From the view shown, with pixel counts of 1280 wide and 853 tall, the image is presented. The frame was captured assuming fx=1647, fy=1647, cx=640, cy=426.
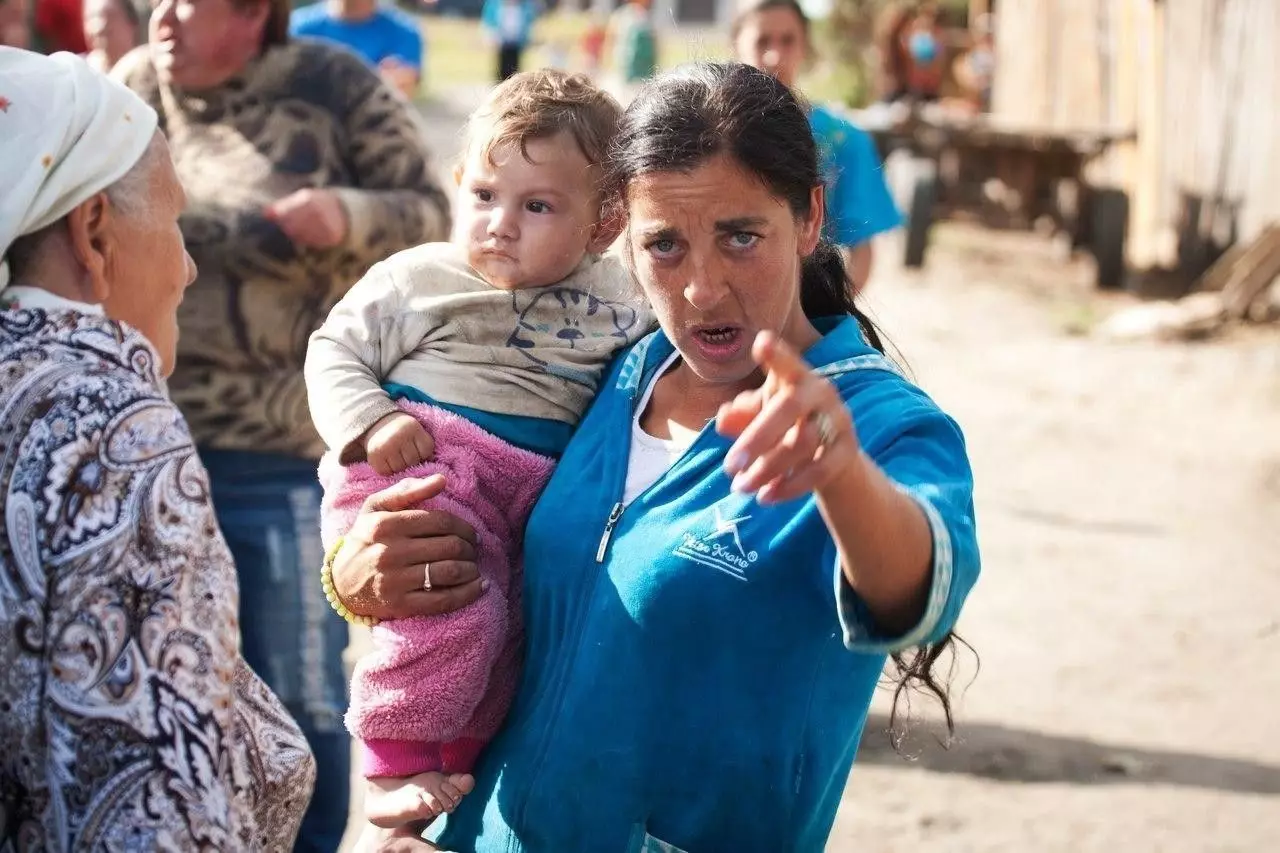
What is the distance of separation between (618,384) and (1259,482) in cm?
671

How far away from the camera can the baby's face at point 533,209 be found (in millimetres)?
2643

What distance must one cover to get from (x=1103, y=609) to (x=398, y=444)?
16.5ft

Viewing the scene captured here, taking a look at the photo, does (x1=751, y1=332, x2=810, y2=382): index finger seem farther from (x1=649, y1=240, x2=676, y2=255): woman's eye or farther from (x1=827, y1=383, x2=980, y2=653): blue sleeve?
(x1=649, y1=240, x2=676, y2=255): woman's eye

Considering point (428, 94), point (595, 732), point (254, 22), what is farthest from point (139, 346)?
point (428, 94)

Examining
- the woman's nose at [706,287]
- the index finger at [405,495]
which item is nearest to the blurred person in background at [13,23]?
the index finger at [405,495]

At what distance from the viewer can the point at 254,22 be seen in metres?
4.14

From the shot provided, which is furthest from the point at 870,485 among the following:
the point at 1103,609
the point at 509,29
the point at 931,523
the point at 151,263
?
the point at 509,29

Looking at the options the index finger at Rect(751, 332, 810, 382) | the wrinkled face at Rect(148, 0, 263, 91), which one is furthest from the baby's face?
the wrinkled face at Rect(148, 0, 263, 91)

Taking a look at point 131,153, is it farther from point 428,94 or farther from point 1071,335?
point 428,94

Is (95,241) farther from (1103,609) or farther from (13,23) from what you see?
(1103,609)

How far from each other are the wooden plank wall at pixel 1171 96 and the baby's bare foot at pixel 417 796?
10708 millimetres

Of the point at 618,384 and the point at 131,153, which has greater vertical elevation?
the point at 131,153

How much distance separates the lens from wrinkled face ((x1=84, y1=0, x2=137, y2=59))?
16.6 feet

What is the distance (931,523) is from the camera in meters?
1.99
